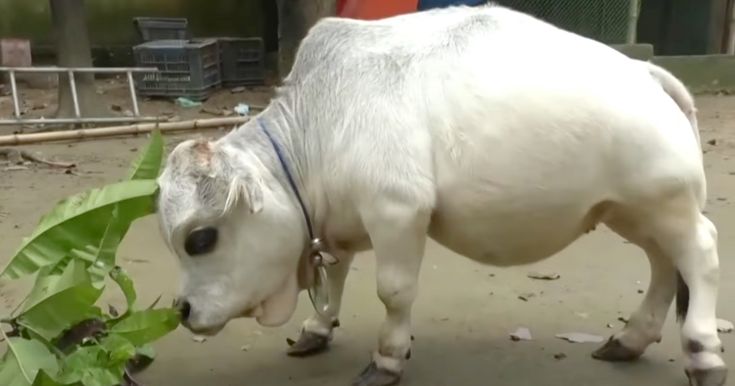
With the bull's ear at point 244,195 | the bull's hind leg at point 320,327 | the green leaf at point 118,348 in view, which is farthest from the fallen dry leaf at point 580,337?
the green leaf at point 118,348

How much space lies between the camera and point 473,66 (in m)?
2.47

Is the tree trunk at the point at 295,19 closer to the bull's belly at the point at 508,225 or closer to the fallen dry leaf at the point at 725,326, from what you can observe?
the fallen dry leaf at the point at 725,326

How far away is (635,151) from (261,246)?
100 cm

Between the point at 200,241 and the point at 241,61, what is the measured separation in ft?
19.9

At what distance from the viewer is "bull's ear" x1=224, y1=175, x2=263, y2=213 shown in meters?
2.37

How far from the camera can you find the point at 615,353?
9.27 feet

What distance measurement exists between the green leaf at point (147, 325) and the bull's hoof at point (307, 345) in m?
0.57

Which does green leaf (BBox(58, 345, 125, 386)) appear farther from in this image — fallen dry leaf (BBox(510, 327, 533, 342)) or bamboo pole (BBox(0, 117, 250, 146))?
bamboo pole (BBox(0, 117, 250, 146))

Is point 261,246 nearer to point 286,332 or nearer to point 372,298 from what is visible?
point 286,332

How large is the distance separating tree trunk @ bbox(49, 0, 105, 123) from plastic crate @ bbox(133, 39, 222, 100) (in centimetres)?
87

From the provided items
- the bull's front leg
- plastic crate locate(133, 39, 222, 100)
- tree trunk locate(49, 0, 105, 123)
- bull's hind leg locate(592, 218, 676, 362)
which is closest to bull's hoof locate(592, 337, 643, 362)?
bull's hind leg locate(592, 218, 676, 362)

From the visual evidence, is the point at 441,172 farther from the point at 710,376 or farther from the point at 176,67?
the point at 176,67

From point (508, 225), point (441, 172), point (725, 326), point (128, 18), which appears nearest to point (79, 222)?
point (441, 172)

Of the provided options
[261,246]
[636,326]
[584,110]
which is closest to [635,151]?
[584,110]
